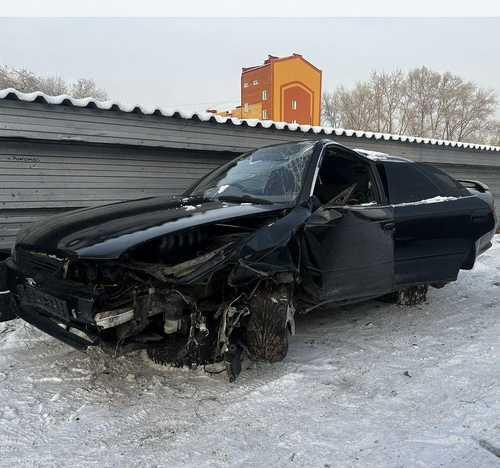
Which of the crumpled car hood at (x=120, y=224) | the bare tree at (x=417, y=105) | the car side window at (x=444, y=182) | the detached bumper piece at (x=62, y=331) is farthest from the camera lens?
the bare tree at (x=417, y=105)

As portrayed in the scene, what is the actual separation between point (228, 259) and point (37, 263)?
1.28m

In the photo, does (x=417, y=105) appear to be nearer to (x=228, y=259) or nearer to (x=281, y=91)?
(x=281, y=91)

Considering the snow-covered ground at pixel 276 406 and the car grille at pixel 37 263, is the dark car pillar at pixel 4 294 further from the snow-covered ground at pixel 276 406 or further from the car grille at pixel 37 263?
the snow-covered ground at pixel 276 406

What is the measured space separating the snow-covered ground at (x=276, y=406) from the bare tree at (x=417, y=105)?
3423 centimetres

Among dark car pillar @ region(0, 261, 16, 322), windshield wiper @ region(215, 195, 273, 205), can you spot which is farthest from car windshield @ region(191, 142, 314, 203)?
dark car pillar @ region(0, 261, 16, 322)

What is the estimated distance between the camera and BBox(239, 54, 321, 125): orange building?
1315 centimetres

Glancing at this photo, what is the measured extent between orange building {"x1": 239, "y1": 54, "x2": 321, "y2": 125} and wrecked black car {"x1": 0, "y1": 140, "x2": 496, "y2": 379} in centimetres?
990

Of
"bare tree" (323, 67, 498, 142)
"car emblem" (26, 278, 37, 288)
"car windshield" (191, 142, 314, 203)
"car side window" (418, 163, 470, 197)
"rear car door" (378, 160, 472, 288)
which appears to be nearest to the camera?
"car emblem" (26, 278, 37, 288)

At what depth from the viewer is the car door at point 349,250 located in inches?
123

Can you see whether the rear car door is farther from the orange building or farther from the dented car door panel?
the orange building

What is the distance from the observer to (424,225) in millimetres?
3885

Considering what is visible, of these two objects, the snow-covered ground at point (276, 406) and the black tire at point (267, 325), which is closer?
the snow-covered ground at point (276, 406)

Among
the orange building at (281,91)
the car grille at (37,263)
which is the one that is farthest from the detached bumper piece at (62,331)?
the orange building at (281,91)

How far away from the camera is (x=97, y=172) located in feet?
17.7
